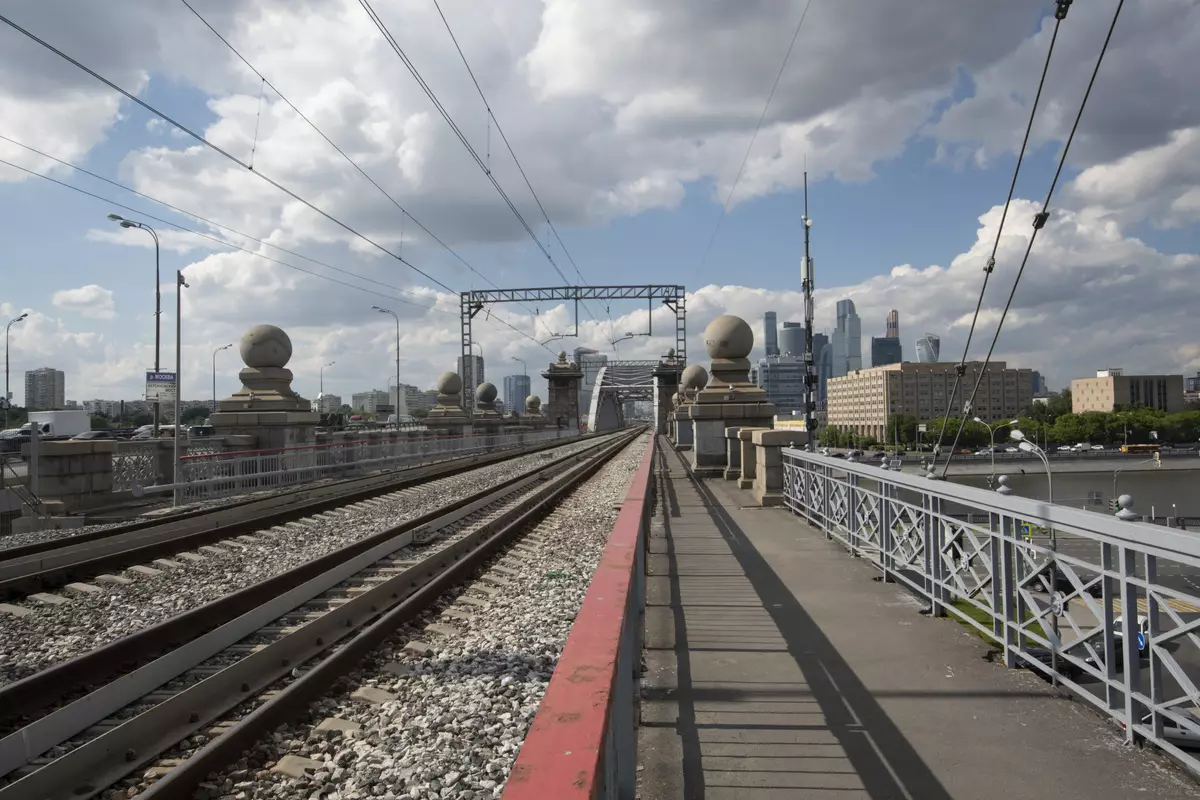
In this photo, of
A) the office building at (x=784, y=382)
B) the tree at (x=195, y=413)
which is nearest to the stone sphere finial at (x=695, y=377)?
the tree at (x=195, y=413)

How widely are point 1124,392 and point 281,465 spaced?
144 m

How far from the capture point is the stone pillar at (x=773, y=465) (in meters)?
13.4

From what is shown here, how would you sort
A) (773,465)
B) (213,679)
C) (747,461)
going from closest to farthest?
(213,679) < (773,465) < (747,461)

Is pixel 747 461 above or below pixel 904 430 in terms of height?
above

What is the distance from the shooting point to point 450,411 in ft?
140

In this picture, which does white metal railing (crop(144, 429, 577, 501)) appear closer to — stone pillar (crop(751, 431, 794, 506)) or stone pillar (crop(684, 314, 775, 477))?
stone pillar (crop(684, 314, 775, 477))

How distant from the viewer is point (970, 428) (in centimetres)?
9419

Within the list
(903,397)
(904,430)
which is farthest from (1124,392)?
(904,430)

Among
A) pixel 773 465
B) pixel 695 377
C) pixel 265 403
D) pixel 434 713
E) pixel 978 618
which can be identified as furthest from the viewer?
pixel 695 377

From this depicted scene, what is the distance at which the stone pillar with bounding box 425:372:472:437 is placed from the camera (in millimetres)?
41875

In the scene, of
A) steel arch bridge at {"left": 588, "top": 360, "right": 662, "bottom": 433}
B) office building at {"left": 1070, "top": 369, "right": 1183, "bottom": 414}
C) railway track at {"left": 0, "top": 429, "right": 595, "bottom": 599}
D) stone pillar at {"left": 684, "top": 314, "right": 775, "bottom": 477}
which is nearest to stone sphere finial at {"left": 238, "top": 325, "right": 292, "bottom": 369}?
railway track at {"left": 0, "top": 429, "right": 595, "bottom": 599}

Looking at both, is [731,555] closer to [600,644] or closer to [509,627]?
[509,627]

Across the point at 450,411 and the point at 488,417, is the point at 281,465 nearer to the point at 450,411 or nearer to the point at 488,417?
the point at 450,411

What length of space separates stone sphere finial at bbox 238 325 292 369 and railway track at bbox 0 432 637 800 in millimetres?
13486
